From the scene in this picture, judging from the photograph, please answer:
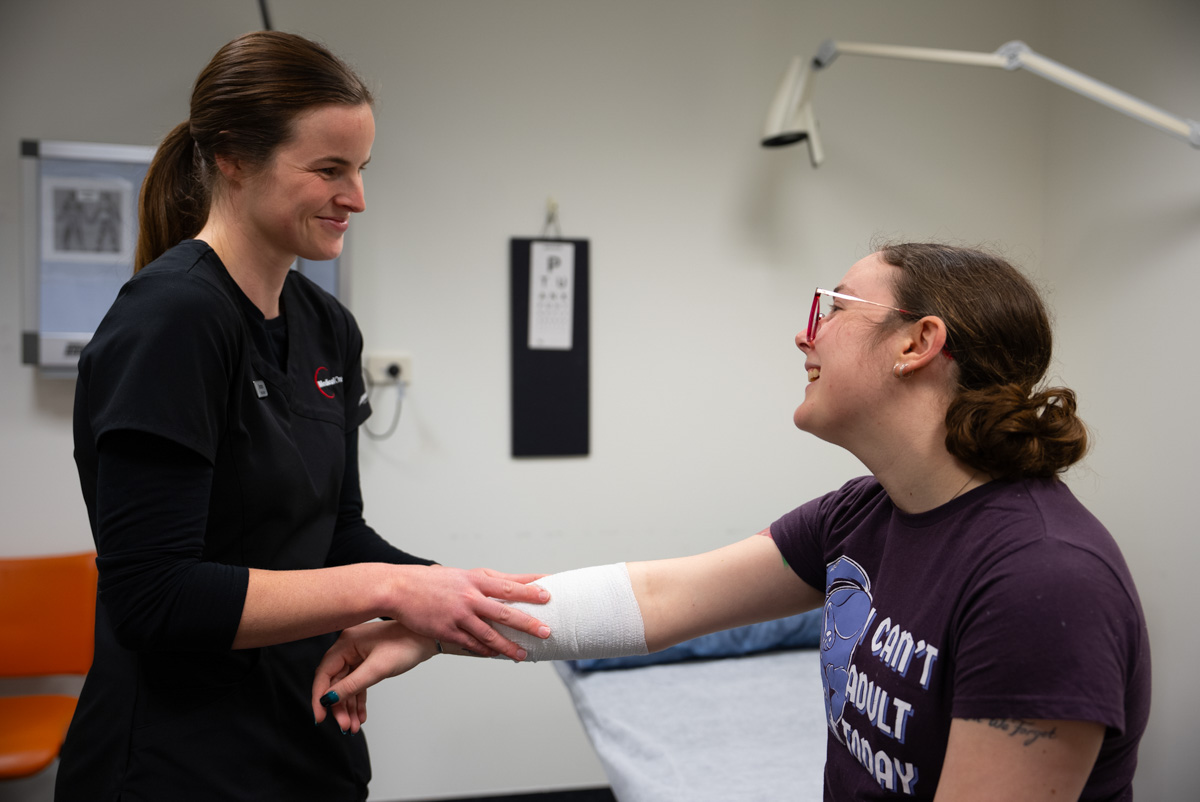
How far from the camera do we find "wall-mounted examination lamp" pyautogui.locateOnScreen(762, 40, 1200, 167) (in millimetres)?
2053

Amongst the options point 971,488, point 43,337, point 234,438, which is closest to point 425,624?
point 234,438

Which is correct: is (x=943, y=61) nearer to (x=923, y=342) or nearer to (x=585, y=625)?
(x=923, y=342)

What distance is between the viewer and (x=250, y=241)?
3.64 feet

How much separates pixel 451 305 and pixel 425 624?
5.34 ft

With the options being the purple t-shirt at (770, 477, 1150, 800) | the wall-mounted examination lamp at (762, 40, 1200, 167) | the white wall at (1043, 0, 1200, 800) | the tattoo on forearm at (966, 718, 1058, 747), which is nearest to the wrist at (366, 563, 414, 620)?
the purple t-shirt at (770, 477, 1150, 800)

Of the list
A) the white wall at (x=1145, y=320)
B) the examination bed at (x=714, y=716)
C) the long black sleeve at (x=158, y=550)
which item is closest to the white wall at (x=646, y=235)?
the white wall at (x=1145, y=320)

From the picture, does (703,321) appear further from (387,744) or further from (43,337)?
(43,337)

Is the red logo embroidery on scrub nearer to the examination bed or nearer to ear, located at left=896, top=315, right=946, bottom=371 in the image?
ear, located at left=896, top=315, right=946, bottom=371

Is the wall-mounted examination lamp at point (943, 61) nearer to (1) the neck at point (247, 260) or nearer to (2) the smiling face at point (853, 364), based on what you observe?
(2) the smiling face at point (853, 364)

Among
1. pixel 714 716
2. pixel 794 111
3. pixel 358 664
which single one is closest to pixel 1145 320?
pixel 794 111

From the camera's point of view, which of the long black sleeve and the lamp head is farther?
the lamp head

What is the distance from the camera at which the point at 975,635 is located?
83cm

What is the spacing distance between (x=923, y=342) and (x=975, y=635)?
0.37 meters

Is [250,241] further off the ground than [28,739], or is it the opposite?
[250,241]
